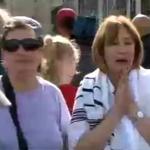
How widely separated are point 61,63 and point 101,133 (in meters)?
0.80

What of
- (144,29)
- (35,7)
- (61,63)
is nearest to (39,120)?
(61,63)

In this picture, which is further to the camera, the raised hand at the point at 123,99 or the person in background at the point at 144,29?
the person in background at the point at 144,29

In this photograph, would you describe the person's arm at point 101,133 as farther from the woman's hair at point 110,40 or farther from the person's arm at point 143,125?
the woman's hair at point 110,40

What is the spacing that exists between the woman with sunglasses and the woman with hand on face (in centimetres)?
10

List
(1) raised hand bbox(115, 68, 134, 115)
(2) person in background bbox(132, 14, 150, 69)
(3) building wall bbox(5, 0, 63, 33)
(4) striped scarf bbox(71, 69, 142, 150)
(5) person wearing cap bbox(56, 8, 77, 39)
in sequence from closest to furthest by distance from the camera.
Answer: (1) raised hand bbox(115, 68, 134, 115) < (4) striped scarf bbox(71, 69, 142, 150) < (2) person in background bbox(132, 14, 150, 69) < (5) person wearing cap bbox(56, 8, 77, 39) < (3) building wall bbox(5, 0, 63, 33)

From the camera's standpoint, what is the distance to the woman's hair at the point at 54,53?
3.52 meters

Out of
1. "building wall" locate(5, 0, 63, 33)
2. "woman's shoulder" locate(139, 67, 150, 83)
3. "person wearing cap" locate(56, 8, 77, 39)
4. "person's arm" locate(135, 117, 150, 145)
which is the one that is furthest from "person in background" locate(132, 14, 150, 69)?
"building wall" locate(5, 0, 63, 33)

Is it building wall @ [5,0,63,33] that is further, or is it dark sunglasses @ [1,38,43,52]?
building wall @ [5,0,63,33]

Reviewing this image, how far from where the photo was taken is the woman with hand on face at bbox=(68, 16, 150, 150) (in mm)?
2838

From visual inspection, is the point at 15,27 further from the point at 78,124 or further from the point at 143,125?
the point at 143,125

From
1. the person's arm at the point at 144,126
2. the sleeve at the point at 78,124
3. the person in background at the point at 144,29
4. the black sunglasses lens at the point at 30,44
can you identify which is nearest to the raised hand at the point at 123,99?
the person's arm at the point at 144,126

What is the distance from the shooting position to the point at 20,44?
304 cm

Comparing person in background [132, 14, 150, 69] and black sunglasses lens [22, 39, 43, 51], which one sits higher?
black sunglasses lens [22, 39, 43, 51]

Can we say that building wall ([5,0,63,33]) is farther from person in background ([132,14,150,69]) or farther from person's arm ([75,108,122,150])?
person's arm ([75,108,122,150])
